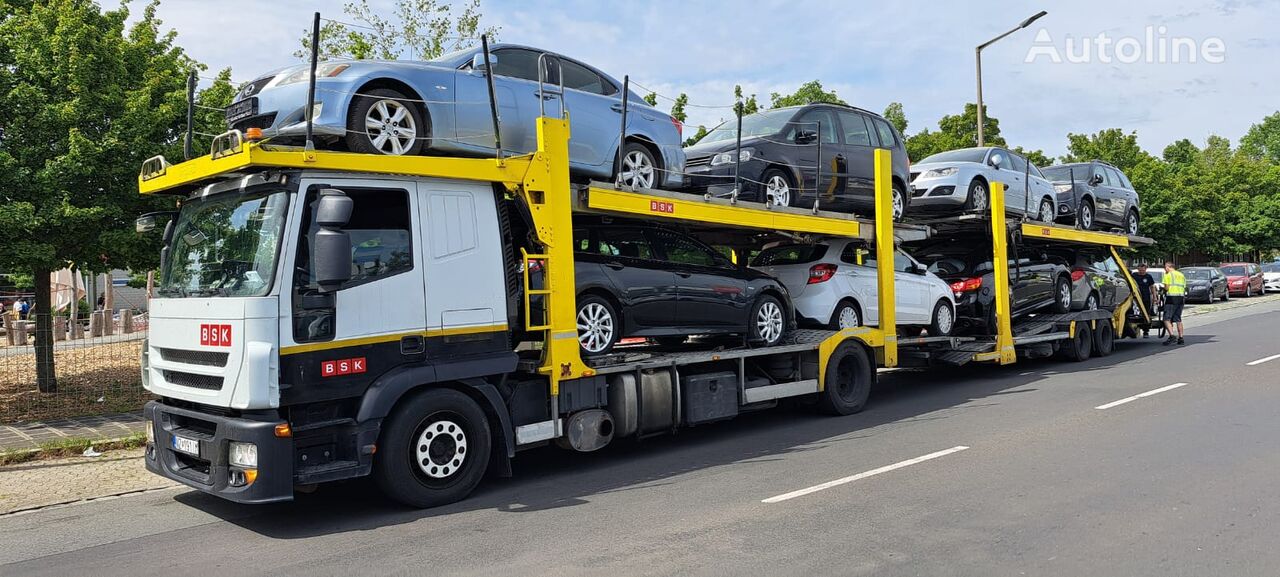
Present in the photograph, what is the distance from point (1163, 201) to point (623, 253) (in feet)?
122

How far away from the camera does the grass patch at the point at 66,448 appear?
8.39m

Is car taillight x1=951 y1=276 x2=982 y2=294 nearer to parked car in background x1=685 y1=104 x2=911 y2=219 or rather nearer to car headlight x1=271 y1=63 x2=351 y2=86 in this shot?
parked car in background x1=685 y1=104 x2=911 y2=219

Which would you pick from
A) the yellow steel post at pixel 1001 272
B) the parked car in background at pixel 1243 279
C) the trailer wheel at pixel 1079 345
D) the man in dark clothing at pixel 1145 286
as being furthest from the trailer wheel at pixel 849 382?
the parked car in background at pixel 1243 279

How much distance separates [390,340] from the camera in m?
6.00

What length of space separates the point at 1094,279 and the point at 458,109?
1294cm

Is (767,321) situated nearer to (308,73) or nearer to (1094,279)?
(308,73)

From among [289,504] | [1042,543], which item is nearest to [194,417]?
[289,504]

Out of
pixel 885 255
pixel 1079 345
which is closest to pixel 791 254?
pixel 885 255

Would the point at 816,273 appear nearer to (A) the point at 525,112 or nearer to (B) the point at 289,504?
(A) the point at 525,112

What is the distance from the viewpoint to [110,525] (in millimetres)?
6195

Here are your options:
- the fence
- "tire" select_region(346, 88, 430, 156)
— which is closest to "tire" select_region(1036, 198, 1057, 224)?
"tire" select_region(346, 88, 430, 156)

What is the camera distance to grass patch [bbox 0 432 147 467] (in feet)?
27.5

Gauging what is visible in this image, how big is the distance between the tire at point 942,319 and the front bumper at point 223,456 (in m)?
8.95

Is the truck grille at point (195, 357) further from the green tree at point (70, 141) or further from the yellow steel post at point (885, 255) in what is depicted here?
the yellow steel post at point (885, 255)
